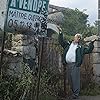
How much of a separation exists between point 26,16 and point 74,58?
7.90 ft

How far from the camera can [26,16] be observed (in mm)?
5148

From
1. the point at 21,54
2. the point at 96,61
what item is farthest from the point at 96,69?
the point at 21,54

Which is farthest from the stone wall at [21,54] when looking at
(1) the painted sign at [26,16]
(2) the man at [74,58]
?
(1) the painted sign at [26,16]

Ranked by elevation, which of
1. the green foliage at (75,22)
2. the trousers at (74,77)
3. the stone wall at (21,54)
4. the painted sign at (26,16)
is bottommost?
the trousers at (74,77)

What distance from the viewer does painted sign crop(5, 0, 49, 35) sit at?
4.93 m

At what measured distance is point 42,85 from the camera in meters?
6.25

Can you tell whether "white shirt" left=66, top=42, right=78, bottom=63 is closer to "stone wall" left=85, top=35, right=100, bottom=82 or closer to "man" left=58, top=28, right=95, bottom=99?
"man" left=58, top=28, right=95, bottom=99

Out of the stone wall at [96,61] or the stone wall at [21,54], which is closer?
the stone wall at [21,54]

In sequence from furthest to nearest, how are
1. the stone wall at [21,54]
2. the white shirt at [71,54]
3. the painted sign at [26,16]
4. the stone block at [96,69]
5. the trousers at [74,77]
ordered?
the stone block at [96,69], the trousers at [74,77], the white shirt at [71,54], the stone wall at [21,54], the painted sign at [26,16]

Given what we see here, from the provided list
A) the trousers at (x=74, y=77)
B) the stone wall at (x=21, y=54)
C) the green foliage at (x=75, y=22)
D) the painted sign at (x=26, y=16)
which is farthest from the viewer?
the green foliage at (x=75, y=22)

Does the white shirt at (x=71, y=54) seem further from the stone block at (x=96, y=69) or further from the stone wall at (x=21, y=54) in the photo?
the stone block at (x=96, y=69)

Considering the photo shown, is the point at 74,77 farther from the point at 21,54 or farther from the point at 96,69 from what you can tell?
the point at 96,69

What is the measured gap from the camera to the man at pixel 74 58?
7164 mm

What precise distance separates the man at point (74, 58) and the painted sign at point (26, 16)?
187cm
